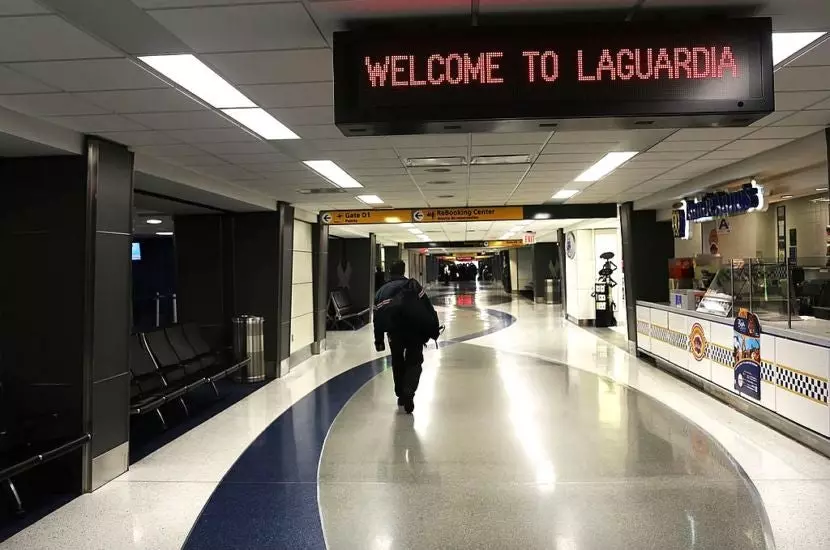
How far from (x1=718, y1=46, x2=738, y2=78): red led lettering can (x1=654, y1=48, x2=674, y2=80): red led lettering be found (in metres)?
0.20

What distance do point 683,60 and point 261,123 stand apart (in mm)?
3004

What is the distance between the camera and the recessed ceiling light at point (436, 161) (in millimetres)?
5664

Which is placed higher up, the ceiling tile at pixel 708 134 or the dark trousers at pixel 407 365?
the ceiling tile at pixel 708 134

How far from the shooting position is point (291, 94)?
3525 mm

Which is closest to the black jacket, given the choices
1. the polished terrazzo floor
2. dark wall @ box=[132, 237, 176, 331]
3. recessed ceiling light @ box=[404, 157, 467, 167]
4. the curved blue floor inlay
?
the polished terrazzo floor

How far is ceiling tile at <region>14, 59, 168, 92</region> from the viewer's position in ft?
9.58

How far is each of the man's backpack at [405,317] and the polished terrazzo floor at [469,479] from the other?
2.93 feet

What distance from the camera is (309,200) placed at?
8.77 m

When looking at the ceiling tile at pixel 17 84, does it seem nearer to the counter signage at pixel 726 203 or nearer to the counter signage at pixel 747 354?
the counter signage at pixel 747 354

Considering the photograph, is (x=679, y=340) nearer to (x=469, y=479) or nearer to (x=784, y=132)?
(x=784, y=132)

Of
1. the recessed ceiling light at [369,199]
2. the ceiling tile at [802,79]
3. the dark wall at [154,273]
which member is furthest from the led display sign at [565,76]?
the dark wall at [154,273]

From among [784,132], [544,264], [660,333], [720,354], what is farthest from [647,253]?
[544,264]

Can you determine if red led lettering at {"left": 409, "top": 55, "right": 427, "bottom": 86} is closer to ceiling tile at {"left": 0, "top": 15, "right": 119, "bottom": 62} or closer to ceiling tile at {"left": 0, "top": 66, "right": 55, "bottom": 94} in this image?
ceiling tile at {"left": 0, "top": 15, "right": 119, "bottom": 62}

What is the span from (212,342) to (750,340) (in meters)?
7.37
